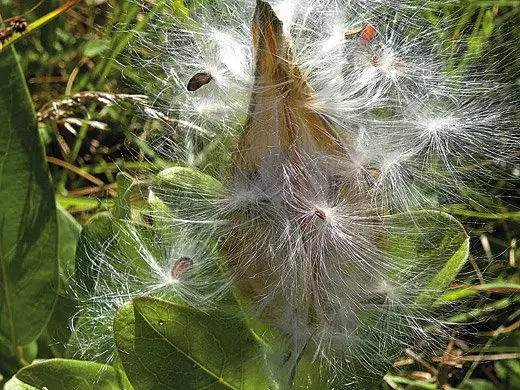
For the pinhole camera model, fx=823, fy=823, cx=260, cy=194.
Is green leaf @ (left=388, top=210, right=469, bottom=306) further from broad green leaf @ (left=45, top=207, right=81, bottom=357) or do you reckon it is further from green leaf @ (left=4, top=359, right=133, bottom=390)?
broad green leaf @ (left=45, top=207, right=81, bottom=357)

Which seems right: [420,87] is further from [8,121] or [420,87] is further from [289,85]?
[8,121]

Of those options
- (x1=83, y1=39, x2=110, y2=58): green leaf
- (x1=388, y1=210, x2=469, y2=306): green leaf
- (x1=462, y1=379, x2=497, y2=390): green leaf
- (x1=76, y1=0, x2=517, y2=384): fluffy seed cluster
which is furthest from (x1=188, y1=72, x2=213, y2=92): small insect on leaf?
(x1=83, y1=39, x2=110, y2=58): green leaf

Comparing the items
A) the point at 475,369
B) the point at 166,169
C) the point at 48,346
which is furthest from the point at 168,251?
the point at 475,369

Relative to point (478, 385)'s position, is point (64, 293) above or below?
above

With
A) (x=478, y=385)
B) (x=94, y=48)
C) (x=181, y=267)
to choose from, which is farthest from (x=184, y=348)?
(x=94, y=48)

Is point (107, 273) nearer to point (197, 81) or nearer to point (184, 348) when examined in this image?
point (184, 348)

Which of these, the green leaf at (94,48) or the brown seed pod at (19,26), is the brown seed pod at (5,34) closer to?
the brown seed pod at (19,26)

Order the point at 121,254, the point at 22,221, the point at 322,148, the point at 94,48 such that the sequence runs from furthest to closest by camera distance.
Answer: the point at 94,48 → the point at 22,221 → the point at 121,254 → the point at 322,148
